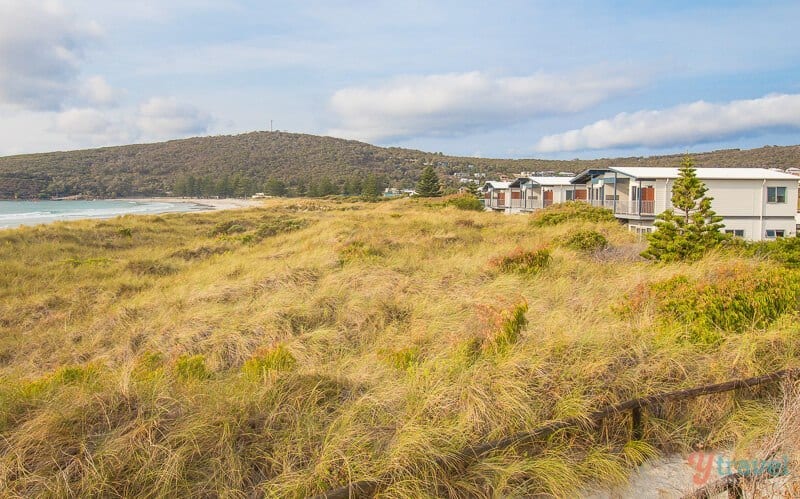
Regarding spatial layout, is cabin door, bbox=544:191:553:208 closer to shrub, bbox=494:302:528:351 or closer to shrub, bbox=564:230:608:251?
shrub, bbox=564:230:608:251

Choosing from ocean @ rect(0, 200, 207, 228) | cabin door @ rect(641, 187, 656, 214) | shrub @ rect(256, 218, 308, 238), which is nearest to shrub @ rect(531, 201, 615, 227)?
cabin door @ rect(641, 187, 656, 214)

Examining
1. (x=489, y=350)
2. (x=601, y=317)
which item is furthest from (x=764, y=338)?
(x=489, y=350)

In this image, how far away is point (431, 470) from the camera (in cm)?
324

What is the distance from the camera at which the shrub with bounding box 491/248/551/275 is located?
33.4 ft

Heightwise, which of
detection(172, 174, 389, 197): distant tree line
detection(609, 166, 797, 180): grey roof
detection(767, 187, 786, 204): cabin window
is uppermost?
detection(172, 174, 389, 197): distant tree line

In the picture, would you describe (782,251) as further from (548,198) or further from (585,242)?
(548,198)

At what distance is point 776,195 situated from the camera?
23094 millimetres

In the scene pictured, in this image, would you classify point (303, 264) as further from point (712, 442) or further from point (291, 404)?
point (712, 442)

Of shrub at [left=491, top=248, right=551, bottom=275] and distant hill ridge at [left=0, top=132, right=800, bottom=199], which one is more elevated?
distant hill ridge at [left=0, top=132, right=800, bottom=199]

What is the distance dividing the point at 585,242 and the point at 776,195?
49.9 feet

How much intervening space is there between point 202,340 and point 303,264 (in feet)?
16.6

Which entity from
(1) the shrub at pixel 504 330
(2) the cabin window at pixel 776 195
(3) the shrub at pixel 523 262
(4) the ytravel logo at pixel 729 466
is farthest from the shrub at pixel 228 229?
(2) the cabin window at pixel 776 195

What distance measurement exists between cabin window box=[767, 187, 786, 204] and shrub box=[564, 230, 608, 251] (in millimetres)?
13788

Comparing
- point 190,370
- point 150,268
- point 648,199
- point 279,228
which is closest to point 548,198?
point 648,199
